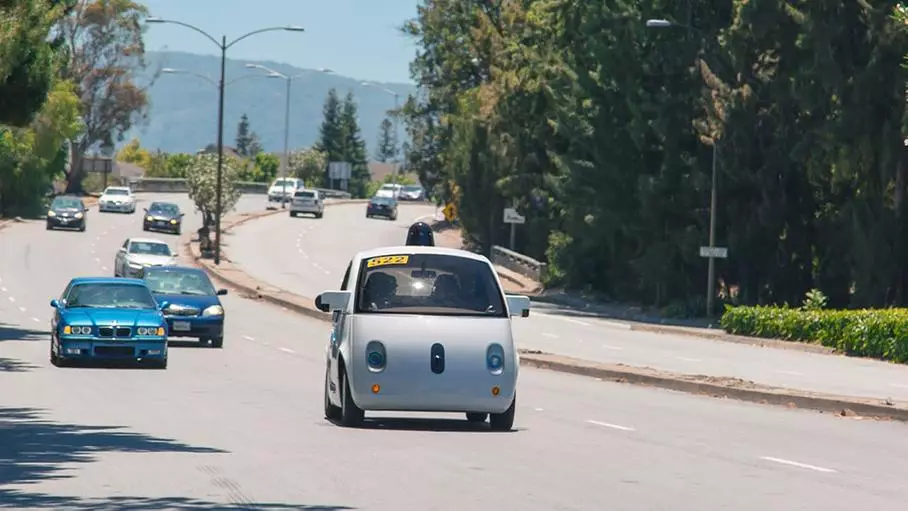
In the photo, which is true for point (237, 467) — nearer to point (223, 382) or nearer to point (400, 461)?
point (400, 461)

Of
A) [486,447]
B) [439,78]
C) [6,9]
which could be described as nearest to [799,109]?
[6,9]

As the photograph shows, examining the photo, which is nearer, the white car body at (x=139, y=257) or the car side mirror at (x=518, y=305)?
the car side mirror at (x=518, y=305)

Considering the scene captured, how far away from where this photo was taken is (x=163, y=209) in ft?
305

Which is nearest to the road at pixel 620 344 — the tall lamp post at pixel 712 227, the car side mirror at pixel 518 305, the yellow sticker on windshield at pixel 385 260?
the tall lamp post at pixel 712 227

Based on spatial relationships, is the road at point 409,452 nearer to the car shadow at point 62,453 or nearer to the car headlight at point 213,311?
the car shadow at point 62,453

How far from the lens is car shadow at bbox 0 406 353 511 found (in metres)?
11.8

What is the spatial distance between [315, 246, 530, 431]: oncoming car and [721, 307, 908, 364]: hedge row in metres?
20.8

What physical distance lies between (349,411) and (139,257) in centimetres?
4013

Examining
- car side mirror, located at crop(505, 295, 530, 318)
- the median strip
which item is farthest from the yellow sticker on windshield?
the median strip

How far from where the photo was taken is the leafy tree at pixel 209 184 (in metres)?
86.8

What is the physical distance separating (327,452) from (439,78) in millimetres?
92222

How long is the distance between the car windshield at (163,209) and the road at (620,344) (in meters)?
3.48

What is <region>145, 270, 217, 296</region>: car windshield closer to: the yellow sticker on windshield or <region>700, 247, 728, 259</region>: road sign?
the yellow sticker on windshield

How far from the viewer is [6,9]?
31594 millimetres
